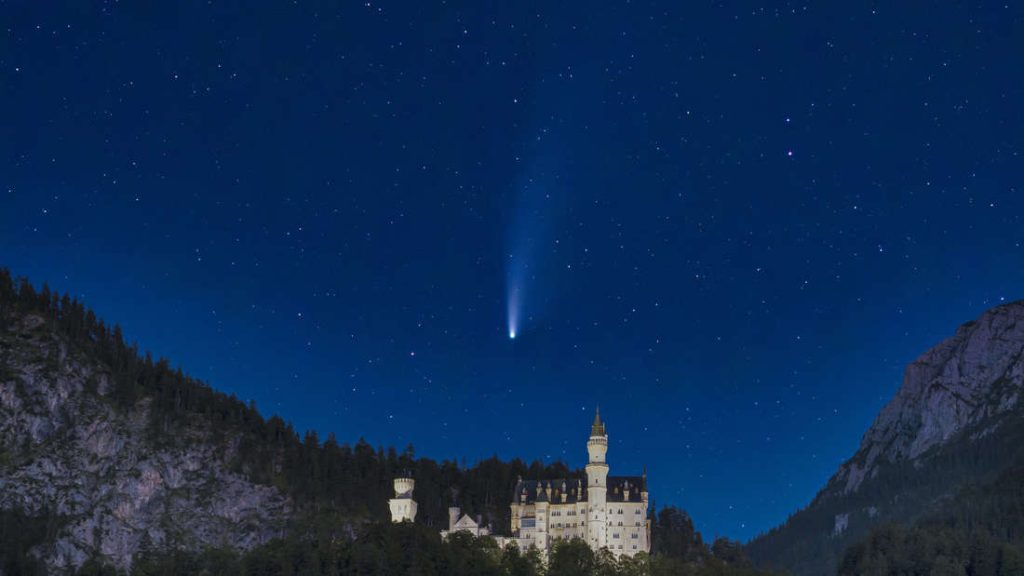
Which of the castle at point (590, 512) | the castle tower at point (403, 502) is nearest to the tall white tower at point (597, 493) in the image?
the castle at point (590, 512)

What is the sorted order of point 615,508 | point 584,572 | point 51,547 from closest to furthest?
point 584,572 → point 615,508 → point 51,547

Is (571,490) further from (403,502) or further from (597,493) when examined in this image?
(403,502)

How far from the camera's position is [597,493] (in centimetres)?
18075

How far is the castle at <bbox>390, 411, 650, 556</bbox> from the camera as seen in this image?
179625mm

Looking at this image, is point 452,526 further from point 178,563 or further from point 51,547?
point 51,547

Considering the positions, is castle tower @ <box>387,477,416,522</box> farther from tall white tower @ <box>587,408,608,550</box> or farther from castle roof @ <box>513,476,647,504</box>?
tall white tower @ <box>587,408,608,550</box>

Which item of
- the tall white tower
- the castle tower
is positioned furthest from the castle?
the castle tower

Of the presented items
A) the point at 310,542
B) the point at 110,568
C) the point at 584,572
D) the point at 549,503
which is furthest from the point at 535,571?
the point at 110,568

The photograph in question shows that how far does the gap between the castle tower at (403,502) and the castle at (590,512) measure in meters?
11.6

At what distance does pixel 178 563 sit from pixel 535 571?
61.1m

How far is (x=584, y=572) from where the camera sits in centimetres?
16400

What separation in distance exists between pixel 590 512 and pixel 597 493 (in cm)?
319

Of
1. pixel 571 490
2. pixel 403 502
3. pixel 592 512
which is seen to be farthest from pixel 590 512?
pixel 403 502

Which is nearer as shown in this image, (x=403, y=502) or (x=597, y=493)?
(x=597, y=493)
